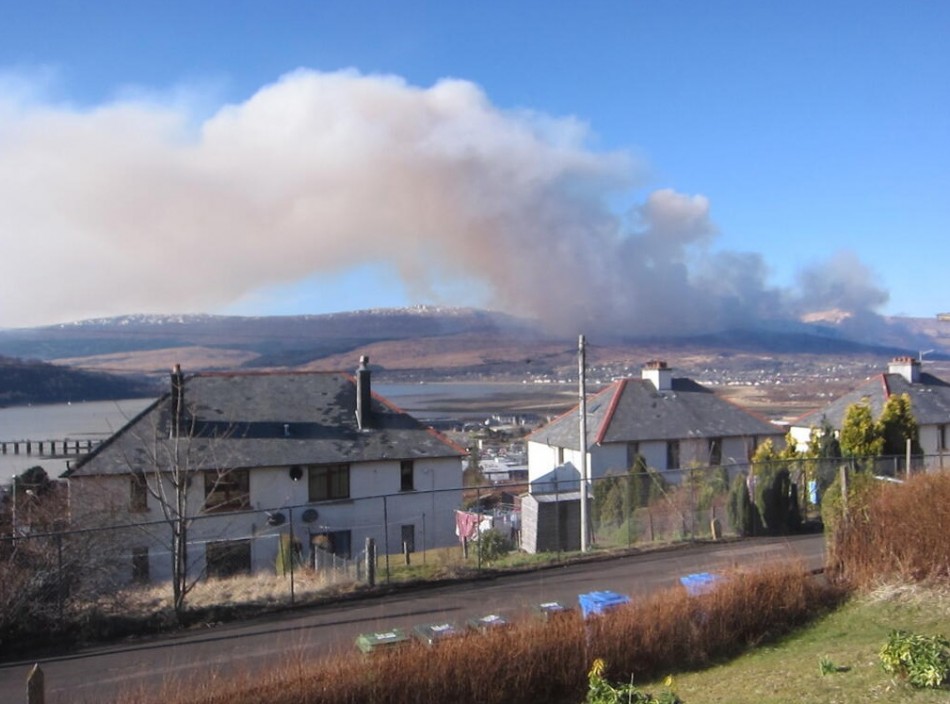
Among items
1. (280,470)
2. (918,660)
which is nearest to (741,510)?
(918,660)

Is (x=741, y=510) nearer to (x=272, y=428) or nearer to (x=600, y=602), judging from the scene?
(x=600, y=602)

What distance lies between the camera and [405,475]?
2883 centimetres

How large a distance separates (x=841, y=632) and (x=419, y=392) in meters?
130

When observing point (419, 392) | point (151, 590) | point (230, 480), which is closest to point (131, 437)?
point (230, 480)

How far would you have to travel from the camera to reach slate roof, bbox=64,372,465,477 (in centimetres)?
2666

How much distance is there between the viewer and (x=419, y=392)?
458 feet

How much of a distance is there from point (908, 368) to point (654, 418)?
1463 cm

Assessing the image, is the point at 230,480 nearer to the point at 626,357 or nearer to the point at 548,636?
the point at 548,636

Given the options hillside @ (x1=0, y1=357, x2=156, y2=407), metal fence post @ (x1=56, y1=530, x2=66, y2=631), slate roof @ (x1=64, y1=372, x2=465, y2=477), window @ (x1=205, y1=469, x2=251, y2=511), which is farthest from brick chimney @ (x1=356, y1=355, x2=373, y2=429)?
hillside @ (x1=0, y1=357, x2=156, y2=407)

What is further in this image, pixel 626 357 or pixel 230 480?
pixel 626 357

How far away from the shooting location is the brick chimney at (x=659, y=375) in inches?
1516

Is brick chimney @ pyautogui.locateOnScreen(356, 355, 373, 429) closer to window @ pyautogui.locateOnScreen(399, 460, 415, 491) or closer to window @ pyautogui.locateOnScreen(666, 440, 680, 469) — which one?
window @ pyautogui.locateOnScreen(399, 460, 415, 491)

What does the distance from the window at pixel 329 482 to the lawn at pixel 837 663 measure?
740 inches

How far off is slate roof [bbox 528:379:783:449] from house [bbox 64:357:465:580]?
339 inches
